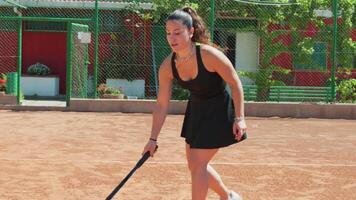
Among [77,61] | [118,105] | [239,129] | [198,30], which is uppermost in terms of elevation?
[198,30]

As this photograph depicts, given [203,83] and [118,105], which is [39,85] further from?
[203,83]

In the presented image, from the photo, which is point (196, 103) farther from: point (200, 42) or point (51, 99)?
point (51, 99)

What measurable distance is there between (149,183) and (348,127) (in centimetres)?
795

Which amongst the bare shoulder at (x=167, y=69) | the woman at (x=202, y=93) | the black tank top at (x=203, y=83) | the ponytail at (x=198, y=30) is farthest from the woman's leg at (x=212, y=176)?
the ponytail at (x=198, y=30)

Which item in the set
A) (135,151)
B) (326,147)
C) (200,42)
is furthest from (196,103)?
(326,147)

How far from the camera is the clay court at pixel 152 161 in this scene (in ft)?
20.4

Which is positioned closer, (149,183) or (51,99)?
(149,183)

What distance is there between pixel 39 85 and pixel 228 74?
17.6 metres

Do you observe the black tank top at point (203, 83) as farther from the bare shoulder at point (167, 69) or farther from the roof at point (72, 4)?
the roof at point (72, 4)

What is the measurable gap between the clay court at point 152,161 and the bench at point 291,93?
2410 mm

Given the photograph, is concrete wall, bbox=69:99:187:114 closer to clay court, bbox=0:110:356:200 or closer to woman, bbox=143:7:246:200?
clay court, bbox=0:110:356:200

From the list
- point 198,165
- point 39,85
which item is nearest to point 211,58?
point 198,165

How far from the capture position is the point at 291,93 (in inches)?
668

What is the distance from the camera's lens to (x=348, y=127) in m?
13.5
